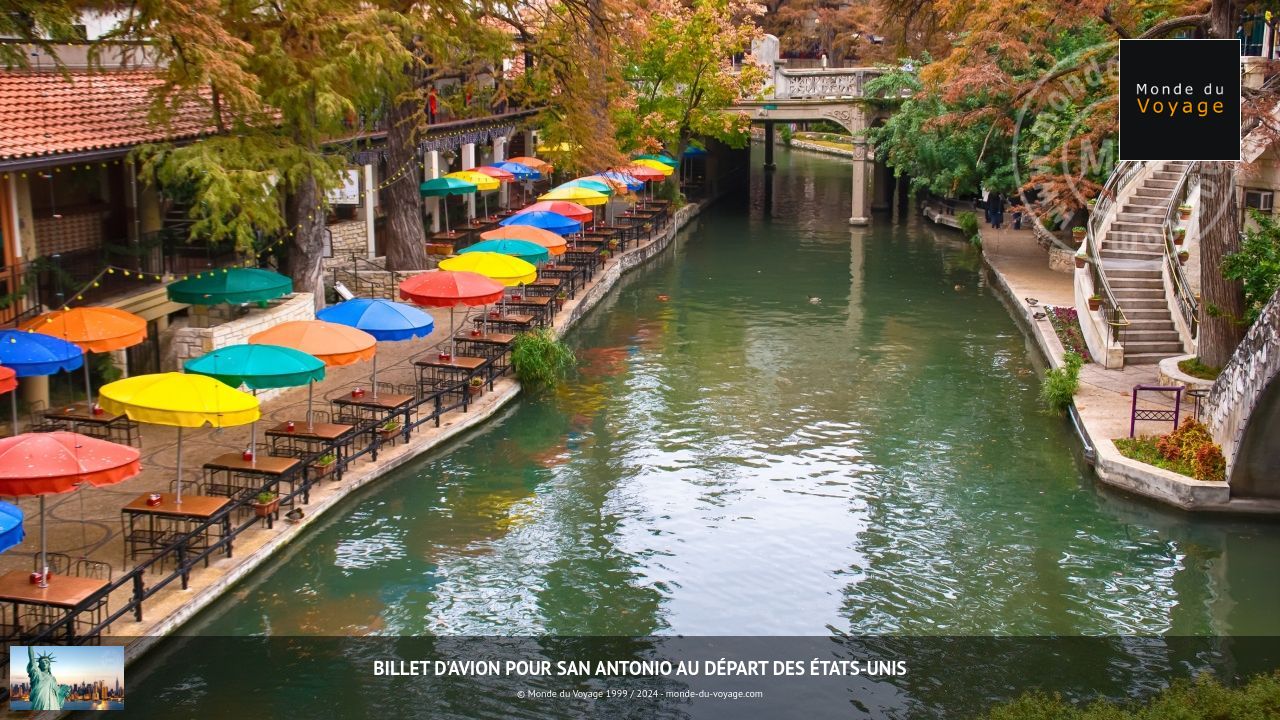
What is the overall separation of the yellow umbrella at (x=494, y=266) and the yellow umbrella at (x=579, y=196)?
11876 mm

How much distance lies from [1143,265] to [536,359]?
15030mm

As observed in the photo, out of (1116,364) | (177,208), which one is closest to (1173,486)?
(1116,364)

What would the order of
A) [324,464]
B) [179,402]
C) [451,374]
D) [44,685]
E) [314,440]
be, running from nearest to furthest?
[44,685] → [179,402] → [324,464] → [314,440] → [451,374]

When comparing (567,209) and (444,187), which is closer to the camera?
(567,209)

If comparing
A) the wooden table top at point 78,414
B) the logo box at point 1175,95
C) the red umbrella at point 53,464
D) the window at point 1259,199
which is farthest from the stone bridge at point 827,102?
the red umbrella at point 53,464

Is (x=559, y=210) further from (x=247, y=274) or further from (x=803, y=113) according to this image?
(x=803, y=113)

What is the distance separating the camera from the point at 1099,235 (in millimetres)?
33500

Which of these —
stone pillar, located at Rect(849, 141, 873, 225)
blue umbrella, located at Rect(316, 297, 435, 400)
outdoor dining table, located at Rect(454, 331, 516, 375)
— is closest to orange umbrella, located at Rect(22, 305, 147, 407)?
blue umbrella, located at Rect(316, 297, 435, 400)

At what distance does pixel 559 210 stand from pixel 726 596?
2255cm

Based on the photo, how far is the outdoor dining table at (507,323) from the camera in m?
31.9

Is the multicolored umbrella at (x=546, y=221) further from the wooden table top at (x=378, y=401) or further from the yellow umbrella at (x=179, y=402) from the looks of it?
the yellow umbrella at (x=179, y=402)

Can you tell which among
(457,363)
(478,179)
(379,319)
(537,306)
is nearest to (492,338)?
(457,363)

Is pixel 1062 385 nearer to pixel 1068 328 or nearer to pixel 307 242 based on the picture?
pixel 1068 328

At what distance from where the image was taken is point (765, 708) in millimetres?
15664
